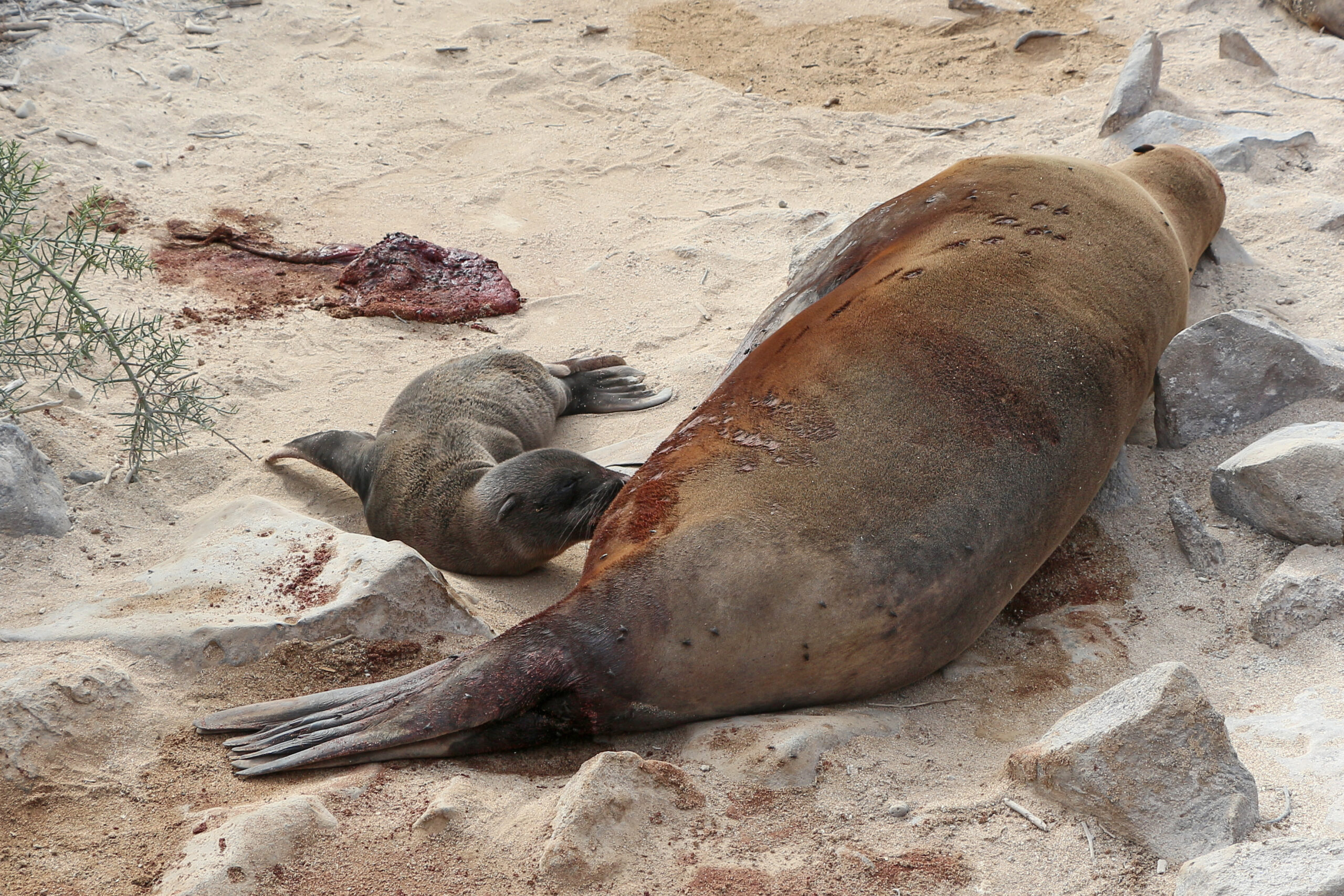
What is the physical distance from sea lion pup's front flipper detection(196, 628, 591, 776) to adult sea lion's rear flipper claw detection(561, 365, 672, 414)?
2498mm

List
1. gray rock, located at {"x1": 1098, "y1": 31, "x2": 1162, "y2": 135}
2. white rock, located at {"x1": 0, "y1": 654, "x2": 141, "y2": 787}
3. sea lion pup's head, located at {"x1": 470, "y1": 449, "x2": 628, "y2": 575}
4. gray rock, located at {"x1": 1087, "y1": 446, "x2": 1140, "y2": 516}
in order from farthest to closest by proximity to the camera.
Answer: gray rock, located at {"x1": 1098, "y1": 31, "x2": 1162, "y2": 135}
sea lion pup's head, located at {"x1": 470, "y1": 449, "x2": 628, "y2": 575}
gray rock, located at {"x1": 1087, "y1": 446, "x2": 1140, "y2": 516}
white rock, located at {"x1": 0, "y1": 654, "x2": 141, "y2": 787}

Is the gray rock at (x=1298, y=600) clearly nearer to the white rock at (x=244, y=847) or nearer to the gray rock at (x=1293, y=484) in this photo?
the gray rock at (x=1293, y=484)

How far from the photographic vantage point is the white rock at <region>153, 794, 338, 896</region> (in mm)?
2186

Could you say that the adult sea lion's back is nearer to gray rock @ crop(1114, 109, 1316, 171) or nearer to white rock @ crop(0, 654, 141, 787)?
white rock @ crop(0, 654, 141, 787)

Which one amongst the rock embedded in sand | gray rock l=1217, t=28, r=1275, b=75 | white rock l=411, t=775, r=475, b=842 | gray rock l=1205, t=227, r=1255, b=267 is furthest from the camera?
the rock embedded in sand

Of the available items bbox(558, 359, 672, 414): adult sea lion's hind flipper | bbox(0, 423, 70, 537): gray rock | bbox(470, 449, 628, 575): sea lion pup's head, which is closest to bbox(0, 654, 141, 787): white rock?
bbox(0, 423, 70, 537): gray rock

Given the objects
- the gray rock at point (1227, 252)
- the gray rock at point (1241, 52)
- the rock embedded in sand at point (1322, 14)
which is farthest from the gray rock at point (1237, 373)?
the rock embedded in sand at point (1322, 14)

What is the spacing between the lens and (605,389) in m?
5.34

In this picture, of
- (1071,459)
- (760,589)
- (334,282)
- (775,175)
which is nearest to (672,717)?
(760,589)

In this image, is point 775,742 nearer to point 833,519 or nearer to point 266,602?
point 833,519

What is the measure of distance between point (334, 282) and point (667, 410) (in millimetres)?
2156

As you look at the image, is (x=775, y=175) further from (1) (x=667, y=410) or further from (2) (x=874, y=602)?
(2) (x=874, y=602)

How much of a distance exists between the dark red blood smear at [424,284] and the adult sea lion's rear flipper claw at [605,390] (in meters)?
0.81

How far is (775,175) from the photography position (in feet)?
23.5
